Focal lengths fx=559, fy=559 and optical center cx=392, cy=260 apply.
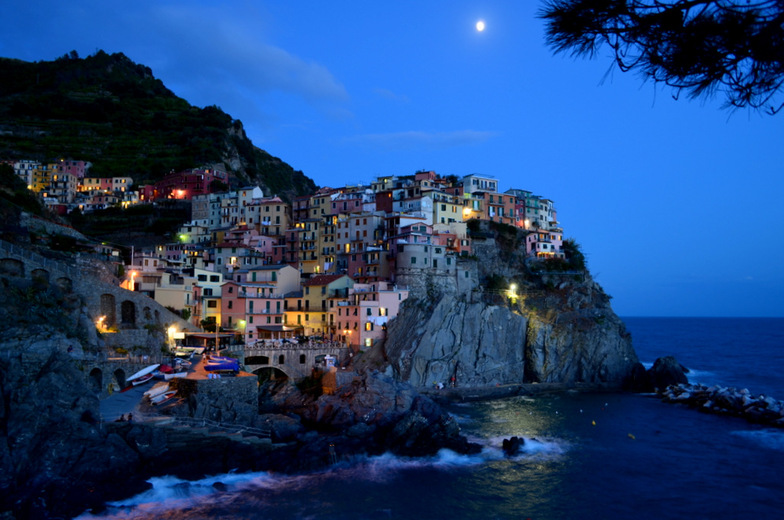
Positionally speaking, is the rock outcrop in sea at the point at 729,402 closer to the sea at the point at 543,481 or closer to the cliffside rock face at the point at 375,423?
the sea at the point at 543,481

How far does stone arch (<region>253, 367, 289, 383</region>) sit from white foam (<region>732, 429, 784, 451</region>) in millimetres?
34287

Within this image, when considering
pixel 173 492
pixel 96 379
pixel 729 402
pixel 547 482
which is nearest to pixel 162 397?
pixel 96 379

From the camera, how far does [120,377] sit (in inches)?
1394

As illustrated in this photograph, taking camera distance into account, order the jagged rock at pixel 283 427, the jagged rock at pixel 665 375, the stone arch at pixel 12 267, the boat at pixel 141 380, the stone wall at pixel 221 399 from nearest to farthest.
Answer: the stone wall at pixel 221 399, the jagged rock at pixel 283 427, the boat at pixel 141 380, the stone arch at pixel 12 267, the jagged rock at pixel 665 375

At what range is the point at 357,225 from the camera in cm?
6688

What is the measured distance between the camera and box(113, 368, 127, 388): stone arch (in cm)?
3519

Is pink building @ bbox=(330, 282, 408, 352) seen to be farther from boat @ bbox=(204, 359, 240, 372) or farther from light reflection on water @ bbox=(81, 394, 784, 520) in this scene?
boat @ bbox=(204, 359, 240, 372)

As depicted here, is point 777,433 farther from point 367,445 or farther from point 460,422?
point 367,445

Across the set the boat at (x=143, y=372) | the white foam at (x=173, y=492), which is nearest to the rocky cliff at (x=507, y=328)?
the boat at (x=143, y=372)

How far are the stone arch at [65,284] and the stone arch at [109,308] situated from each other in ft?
11.9

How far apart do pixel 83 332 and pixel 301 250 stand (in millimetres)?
35362

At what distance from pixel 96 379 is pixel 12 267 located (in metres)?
10.5

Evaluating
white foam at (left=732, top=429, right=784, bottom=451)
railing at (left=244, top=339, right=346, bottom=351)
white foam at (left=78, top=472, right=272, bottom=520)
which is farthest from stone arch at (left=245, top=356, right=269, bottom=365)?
white foam at (left=732, top=429, right=784, bottom=451)

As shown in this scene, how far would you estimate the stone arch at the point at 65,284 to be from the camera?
38.8 metres
